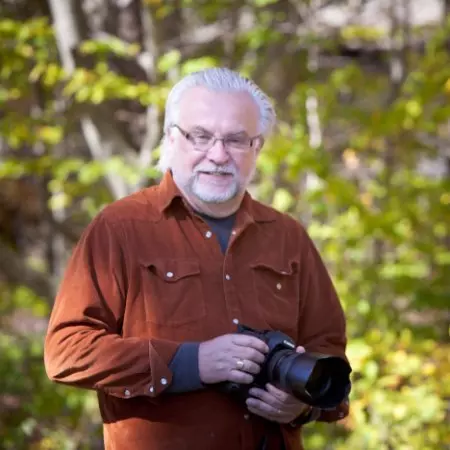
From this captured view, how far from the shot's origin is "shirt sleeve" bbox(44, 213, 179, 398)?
2.03 metres

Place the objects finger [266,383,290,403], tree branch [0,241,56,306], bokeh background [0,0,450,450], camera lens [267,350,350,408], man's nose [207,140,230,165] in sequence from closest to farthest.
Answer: camera lens [267,350,350,408] < finger [266,383,290,403] < man's nose [207,140,230,165] < bokeh background [0,0,450,450] < tree branch [0,241,56,306]

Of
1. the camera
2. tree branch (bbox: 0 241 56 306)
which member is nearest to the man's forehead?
the camera

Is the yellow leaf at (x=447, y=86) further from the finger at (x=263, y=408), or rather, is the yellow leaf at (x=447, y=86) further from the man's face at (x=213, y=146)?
the finger at (x=263, y=408)

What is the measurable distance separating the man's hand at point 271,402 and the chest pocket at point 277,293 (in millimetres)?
197

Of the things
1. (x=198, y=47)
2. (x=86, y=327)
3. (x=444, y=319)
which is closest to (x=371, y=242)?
(x=444, y=319)

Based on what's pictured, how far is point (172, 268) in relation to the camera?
2.18m

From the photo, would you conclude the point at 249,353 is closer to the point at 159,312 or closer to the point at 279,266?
the point at 159,312

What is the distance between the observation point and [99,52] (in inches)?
155

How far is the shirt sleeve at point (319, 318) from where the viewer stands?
7.88 feet

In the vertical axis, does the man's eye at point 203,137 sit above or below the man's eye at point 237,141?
above

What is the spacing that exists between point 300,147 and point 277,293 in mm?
1473

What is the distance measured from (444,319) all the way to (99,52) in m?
3.07

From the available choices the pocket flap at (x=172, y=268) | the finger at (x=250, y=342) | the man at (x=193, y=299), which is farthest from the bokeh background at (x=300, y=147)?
the finger at (x=250, y=342)

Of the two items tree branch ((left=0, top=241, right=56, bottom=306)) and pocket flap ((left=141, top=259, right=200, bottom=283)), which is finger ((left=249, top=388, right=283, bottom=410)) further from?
tree branch ((left=0, top=241, right=56, bottom=306))
